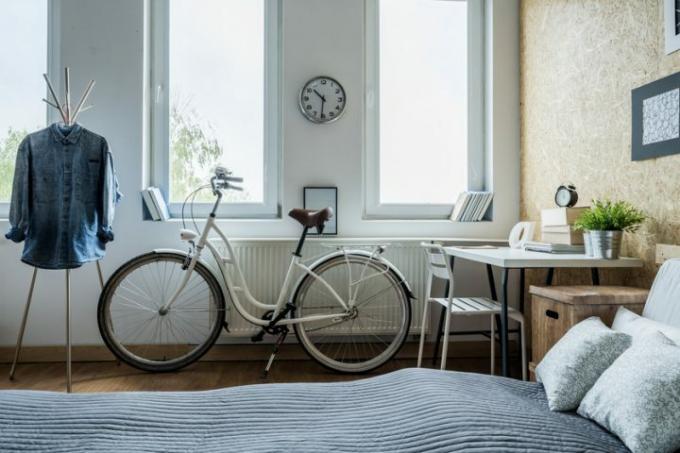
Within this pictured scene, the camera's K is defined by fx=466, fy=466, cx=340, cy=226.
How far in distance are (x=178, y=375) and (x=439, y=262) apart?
1.60 meters

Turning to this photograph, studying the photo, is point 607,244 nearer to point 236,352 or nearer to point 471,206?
point 471,206

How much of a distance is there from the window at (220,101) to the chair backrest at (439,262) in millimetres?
1160

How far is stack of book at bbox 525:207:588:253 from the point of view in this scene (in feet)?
7.01

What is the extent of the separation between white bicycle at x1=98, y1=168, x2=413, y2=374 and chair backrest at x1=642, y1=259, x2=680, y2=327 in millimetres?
1361

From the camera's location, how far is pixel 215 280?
2740 mm

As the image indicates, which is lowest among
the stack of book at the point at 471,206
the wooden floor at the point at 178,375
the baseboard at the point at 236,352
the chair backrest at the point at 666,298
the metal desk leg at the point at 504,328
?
the wooden floor at the point at 178,375

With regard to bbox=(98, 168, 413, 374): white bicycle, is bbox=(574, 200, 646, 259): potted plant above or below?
above

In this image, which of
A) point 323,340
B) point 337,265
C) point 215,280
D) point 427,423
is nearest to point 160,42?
point 215,280

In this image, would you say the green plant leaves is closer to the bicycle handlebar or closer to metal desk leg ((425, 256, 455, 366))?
metal desk leg ((425, 256, 455, 366))

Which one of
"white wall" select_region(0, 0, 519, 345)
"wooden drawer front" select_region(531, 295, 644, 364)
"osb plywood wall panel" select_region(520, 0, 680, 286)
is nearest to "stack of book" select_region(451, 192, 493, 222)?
"white wall" select_region(0, 0, 519, 345)

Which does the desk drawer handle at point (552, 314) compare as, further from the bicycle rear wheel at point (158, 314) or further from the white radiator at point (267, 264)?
the bicycle rear wheel at point (158, 314)

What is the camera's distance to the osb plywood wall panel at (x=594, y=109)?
6.32ft

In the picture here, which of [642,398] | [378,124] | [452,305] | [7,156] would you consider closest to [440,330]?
[452,305]

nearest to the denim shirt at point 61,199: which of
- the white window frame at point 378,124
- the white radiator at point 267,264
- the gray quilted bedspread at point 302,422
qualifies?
the white radiator at point 267,264
